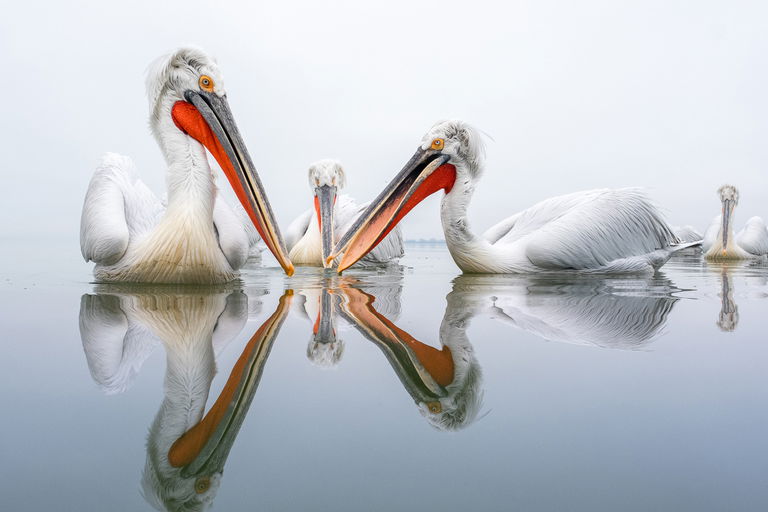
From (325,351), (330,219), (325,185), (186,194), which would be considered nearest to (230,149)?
(186,194)

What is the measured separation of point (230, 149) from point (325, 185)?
129 inches

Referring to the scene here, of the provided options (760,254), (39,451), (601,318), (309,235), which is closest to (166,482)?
(39,451)

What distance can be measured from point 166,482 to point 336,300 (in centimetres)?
247

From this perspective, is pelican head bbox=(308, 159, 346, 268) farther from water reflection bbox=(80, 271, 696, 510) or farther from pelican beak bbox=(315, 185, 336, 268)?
water reflection bbox=(80, 271, 696, 510)

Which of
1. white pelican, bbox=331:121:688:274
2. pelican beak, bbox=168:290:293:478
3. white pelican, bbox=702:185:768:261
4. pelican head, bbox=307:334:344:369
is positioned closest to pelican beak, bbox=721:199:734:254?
white pelican, bbox=702:185:768:261

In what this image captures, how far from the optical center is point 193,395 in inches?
59.1

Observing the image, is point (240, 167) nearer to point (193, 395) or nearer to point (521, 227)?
point (193, 395)

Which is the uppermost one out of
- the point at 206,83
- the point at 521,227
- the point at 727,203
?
the point at 727,203

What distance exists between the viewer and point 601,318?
2848 millimetres

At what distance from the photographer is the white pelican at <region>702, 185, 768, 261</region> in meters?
11.8

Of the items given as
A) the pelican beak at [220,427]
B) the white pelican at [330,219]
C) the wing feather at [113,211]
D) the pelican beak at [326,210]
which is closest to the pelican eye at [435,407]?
the pelican beak at [220,427]

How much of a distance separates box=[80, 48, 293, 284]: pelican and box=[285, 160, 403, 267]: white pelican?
2.74 metres

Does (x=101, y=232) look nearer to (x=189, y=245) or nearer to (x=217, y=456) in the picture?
(x=189, y=245)

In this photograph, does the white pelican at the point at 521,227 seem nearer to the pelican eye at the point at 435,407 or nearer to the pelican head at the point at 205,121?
the pelican head at the point at 205,121
